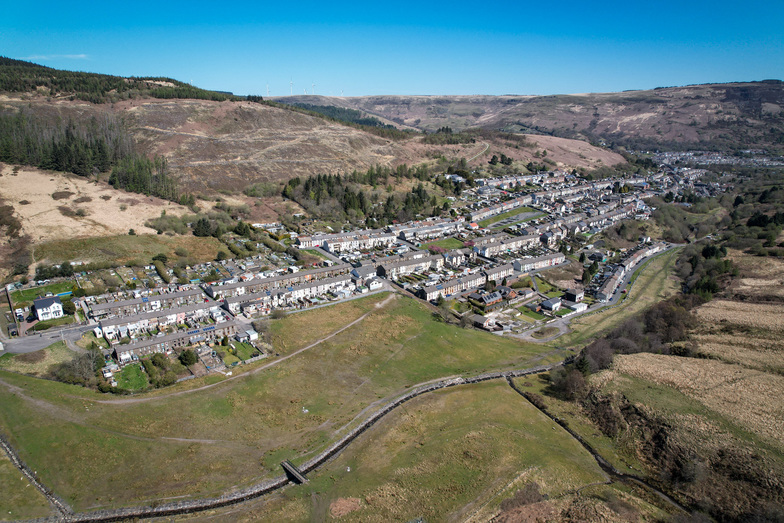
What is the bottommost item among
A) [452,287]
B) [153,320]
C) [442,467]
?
[442,467]

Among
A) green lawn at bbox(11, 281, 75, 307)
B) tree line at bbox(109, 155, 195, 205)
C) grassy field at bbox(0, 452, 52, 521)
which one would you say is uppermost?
tree line at bbox(109, 155, 195, 205)

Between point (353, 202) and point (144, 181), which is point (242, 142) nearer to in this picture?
point (144, 181)

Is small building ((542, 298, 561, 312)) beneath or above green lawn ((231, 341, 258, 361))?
beneath

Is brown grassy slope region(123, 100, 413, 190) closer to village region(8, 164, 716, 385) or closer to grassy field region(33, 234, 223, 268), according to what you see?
grassy field region(33, 234, 223, 268)

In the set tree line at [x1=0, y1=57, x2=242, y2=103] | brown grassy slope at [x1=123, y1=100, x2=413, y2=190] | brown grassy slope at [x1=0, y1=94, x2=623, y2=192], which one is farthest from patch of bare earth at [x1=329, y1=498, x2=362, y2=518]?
tree line at [x1=0, y1=57, x2=242, y2=103]

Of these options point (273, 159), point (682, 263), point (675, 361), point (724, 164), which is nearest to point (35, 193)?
point (273, 159)

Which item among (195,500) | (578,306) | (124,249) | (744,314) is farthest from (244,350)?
(744,314)

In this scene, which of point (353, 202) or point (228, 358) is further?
point (353, 202)
